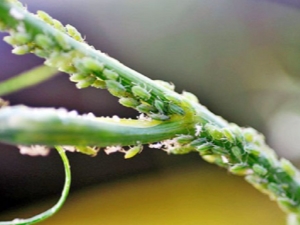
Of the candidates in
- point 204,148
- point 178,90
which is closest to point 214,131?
point 204,148

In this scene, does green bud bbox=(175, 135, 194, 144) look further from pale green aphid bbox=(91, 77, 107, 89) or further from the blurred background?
the blurred background

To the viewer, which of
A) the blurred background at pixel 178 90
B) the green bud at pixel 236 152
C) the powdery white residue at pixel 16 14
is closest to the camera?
the powdery white residue at pixel 16 14

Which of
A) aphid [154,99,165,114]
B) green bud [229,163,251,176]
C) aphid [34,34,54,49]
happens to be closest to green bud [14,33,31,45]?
aphid [34,34,54,49]

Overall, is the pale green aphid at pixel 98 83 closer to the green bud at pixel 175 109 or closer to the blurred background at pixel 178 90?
the green bud at pixel 175 109

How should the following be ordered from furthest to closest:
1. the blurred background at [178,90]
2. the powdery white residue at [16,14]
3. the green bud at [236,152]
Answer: the blurred background at [178,90] → the green bud at [236,152] → the powdery white residue at [16,14]

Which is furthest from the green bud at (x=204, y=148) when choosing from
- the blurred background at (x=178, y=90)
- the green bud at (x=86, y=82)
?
the blurred background at (x=178, y=90)

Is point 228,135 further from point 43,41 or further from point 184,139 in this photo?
point 43,41
